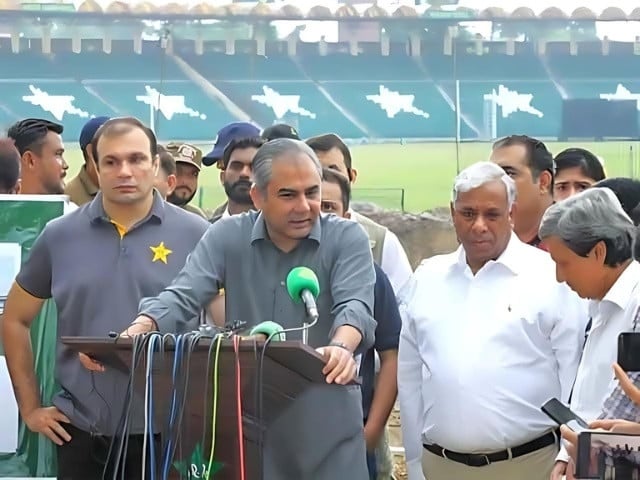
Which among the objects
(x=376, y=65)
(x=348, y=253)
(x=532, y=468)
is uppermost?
(x=376, y=65)

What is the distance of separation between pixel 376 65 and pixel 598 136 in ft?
5.26

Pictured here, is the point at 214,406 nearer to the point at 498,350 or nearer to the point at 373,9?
the point at 498,350

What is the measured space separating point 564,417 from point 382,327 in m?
1.23

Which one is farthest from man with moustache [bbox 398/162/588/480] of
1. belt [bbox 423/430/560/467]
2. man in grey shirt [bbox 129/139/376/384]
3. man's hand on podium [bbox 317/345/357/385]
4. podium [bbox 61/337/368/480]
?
man's hand on podium [bbox 317/345/357/385]

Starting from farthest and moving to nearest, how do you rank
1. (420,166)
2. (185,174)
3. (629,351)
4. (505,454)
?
(420,166) → (185,174) → (505,454) → (629,351)

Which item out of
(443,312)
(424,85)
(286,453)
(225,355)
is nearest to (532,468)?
(443,312)

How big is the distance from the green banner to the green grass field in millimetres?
3025

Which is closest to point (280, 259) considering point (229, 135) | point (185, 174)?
point (229, 135)

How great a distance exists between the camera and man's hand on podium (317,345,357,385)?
9.81 ft

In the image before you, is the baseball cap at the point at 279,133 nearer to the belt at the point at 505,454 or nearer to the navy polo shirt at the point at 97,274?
the navy polo shirt at the point at 97,274

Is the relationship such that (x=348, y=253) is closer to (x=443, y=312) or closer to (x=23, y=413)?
(x=443, y=312)

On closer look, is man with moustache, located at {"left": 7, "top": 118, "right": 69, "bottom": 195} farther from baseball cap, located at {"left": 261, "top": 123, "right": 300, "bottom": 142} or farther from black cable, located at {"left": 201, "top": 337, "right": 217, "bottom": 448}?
black cable, located at {"left": 201, "top": 337, "right": 217, "bottom": 448}

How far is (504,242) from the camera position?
4164mm

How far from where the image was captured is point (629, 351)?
305 centimetres
